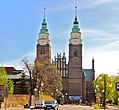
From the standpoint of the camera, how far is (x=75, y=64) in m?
167

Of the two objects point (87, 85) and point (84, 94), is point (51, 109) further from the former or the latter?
point (87, 85)

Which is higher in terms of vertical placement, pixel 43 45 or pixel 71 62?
pixel 43 45

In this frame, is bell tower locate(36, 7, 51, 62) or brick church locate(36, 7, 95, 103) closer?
brick church locate(36, 7, 95, 103)

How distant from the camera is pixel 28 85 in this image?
9588cm

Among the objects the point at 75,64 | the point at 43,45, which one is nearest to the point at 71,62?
the point at 75,64

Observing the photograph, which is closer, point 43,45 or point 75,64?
point 75,64

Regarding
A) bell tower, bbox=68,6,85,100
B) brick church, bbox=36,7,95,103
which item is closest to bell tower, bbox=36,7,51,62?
brick church, bbox=36,7,95,103

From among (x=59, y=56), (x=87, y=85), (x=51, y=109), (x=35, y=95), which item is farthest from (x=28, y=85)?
(x=87, y=85)

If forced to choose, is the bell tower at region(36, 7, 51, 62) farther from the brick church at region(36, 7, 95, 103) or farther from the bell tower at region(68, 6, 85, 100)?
the bell tower at region(68, 6, 85, 100)

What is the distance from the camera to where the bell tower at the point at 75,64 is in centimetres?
16725

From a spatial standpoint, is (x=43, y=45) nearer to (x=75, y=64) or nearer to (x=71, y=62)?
(x=71, y=62)

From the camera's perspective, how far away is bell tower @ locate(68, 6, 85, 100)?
16725 centimetres

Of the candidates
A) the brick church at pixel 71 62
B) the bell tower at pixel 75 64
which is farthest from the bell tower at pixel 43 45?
the bell tower at pixel 75 64

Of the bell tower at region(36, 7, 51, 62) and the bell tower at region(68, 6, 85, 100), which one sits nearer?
the bell tower at region(68, 6, 85, 100)
